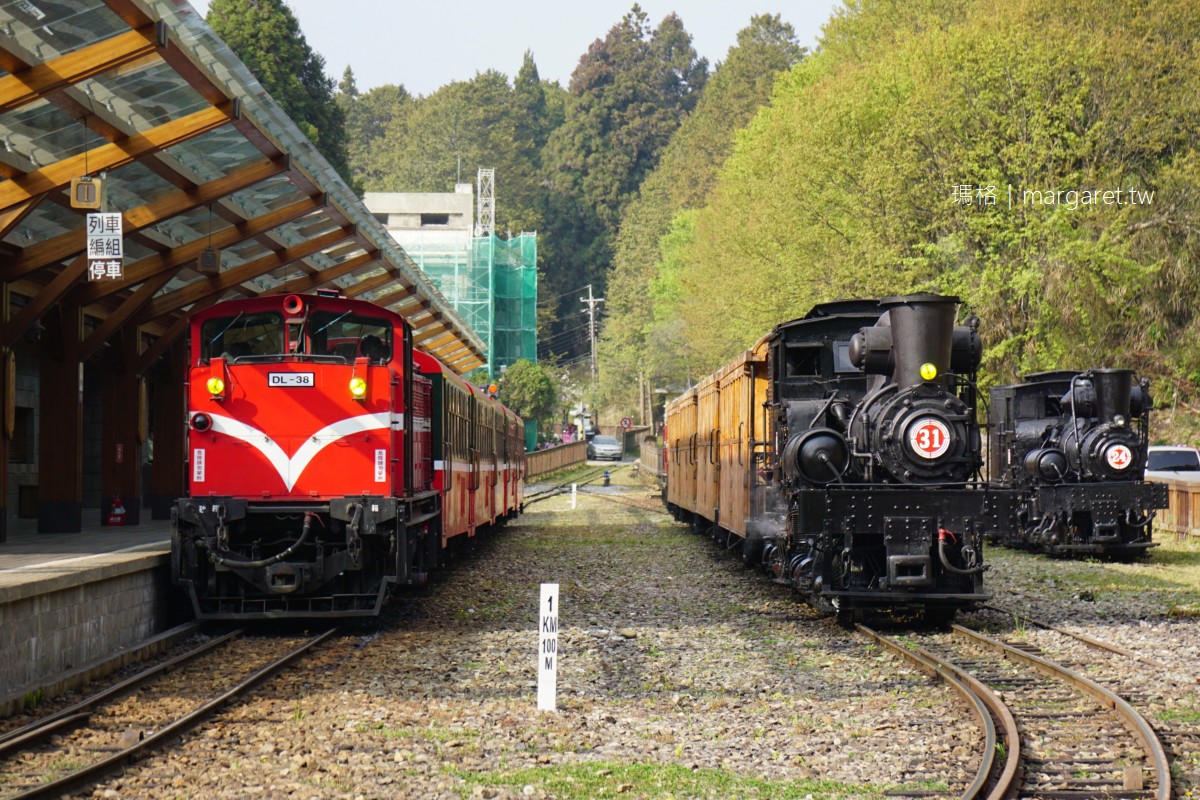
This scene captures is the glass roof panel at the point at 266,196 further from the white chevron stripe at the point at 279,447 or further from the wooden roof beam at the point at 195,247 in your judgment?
the white chevron stripe at the point at 279,447

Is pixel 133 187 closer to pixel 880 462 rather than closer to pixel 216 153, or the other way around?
pixel 216 153

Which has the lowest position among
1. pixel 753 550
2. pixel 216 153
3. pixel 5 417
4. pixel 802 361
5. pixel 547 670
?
pixel 547 670

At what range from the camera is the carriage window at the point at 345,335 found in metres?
12.5

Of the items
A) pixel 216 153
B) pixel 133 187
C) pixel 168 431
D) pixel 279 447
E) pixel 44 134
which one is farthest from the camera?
pixel 168 431

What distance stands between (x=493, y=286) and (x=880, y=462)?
63742 mm

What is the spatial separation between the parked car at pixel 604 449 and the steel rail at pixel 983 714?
2533 inches

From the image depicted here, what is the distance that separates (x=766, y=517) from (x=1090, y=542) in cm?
796

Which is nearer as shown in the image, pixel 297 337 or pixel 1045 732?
pixel 1045 732

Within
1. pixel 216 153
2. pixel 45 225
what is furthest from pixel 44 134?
pixel 45 225

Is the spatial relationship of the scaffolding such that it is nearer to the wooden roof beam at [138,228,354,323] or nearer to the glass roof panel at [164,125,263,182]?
the wooden roof beam at [138,228,354,323]

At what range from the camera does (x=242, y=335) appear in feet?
40.8

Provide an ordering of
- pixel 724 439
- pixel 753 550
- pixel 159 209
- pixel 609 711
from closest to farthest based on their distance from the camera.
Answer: pixel 609 711
pixel 159 209
pixel 753 550
pixel 724 439

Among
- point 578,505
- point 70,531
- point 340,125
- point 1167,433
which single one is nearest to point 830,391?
point 70,531

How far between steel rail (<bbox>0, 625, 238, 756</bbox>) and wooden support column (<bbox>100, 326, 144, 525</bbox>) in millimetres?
10218
